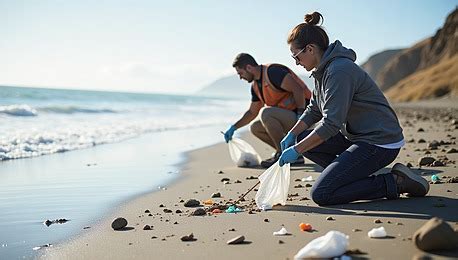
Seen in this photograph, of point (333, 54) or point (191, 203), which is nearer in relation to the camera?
point (333, 54)

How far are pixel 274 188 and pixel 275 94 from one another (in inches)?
114

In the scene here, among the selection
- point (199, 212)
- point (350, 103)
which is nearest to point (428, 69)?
point (350, 103)

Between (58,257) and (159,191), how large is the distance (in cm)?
232

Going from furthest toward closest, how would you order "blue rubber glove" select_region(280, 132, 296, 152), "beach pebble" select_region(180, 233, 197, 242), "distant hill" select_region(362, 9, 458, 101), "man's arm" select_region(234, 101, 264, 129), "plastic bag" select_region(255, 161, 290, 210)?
"distant hill" select_region(362, 9, 458, 101)
"man's arm" select_region(234, 101, 264, 129)
"blue rubber glove" select_region(280, 132, 296, 152)
"plastic bag" select_region(255, 161, 290, 210)
"beach pebble" select_region(180, 233, 197, 242)

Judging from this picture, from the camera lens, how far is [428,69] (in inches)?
1806

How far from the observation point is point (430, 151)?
24.5 feet

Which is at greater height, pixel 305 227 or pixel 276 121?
pixel 276 121

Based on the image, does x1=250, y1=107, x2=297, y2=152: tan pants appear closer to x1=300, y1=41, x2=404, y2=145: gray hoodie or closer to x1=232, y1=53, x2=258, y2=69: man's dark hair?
x1=232, y1=53, x2=258, y2=69: man's dark hair

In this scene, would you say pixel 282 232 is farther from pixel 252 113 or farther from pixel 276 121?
pixel 252 113

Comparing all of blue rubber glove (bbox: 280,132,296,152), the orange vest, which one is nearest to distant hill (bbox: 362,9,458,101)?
the orange vest

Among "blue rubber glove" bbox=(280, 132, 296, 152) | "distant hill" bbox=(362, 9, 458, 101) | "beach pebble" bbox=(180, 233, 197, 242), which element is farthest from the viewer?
"distant hill" bbox=(362, 9, 458, 101)

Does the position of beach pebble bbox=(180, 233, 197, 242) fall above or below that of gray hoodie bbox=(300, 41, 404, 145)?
below

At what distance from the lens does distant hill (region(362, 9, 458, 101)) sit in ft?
114

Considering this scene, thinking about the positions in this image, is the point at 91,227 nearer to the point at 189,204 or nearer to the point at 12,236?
the point at 12,236
